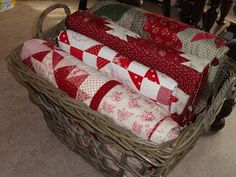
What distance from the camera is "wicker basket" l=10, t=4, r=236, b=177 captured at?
67 centimetres

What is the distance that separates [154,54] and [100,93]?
7.3 inches

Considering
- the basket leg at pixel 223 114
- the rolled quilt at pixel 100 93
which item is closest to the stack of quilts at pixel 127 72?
the rolled quilt at pixel 100 93

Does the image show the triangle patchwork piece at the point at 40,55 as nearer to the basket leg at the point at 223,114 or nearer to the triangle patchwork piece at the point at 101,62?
the triangle patchwork piece at the point at 101,62

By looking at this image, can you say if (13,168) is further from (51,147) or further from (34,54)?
(34,54)

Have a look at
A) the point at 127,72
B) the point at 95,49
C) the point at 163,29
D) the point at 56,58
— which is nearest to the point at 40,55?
the point at 56,58

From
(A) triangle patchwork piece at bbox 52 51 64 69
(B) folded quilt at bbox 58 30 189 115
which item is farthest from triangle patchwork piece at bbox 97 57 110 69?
(A) triangle patchwork piece at bbox 52 51 64 69

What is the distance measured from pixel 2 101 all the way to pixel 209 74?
0.88 metres

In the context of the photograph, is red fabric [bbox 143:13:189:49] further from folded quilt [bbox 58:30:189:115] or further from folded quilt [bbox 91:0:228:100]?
folded quilt [bbox 58:30:189:115]

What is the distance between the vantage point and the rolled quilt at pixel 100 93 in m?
0.72

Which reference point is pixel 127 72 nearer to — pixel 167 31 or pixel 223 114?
pixel 167 31

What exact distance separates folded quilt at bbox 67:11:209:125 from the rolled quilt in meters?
0.10

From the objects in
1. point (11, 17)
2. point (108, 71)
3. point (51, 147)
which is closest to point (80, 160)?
point (51, 147)

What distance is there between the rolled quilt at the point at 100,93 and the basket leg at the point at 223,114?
1.37 feet

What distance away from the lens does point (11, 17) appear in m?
1.82
